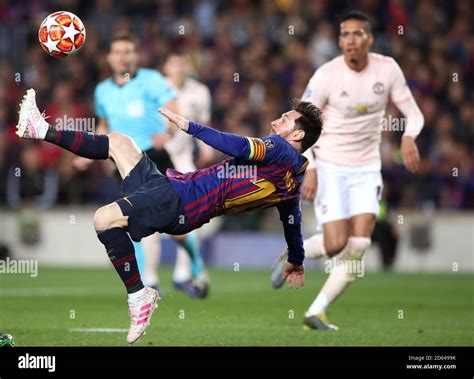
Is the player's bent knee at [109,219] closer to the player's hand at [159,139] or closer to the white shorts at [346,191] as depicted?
the white shorts at [346,191]

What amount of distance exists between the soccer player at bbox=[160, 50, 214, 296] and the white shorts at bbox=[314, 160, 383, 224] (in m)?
2.98

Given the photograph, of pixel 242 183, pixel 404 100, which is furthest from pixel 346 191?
pixel 242 183

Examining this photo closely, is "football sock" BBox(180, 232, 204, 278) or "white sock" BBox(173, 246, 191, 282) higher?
"football sock" BBox(180, 232, 204, 278)

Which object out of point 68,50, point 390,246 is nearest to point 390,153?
point 390,246

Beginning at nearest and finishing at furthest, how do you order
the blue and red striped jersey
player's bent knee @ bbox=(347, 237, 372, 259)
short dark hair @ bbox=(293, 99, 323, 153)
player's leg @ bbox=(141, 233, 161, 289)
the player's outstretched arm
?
1. the player's outstretched arm
2. the blue and red striped jersey
3. short dark hair @ bbox=(293, 99, 323, 153)
4. player's bent knee @ bbox=(347, 237, 372, 259)
5. player's leg @ bbox=(141, 233, 161, 289)

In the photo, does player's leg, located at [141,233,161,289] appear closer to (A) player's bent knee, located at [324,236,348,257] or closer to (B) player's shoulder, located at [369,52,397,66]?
(A) player's bent knee, located at [324,236,348,257]

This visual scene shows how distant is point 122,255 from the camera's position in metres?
8.23

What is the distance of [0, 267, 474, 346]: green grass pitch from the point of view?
30.1 ft

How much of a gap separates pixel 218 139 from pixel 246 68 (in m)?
13.4

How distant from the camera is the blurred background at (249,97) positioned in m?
18.6

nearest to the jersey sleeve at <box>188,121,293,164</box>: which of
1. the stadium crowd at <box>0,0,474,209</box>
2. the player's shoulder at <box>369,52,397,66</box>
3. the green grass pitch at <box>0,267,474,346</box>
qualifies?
the green grass pitch at <box>0,267,474,346</box>

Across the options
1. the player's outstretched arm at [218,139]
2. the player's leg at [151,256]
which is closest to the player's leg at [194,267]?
the player's leg at [151,256]

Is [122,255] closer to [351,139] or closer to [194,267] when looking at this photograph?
[351,139]

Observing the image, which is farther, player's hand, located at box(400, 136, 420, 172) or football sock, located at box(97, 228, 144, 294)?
player's hand, located at box(400, 136, 420, 172)
